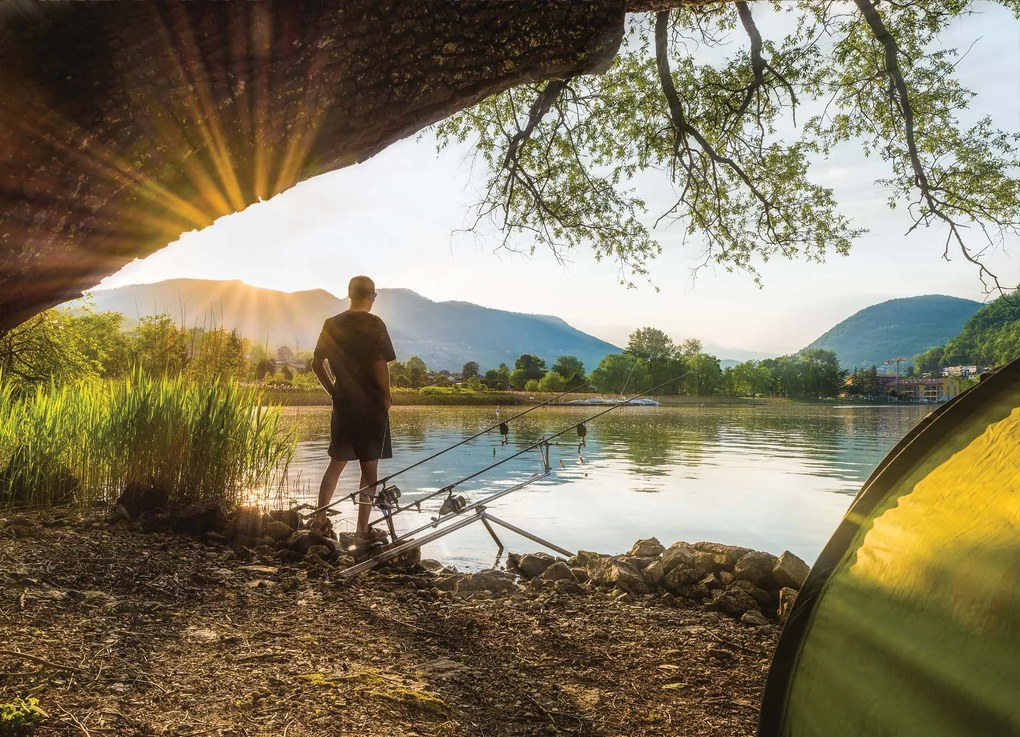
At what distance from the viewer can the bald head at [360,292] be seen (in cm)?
559

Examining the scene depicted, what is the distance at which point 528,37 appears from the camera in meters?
2.71

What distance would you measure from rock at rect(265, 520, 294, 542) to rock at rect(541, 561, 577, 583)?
81.0 inches

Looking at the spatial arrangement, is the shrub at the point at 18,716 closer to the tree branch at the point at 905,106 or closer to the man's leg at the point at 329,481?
the man's leg at the point at 329,481

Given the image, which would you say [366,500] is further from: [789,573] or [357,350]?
[789,573]

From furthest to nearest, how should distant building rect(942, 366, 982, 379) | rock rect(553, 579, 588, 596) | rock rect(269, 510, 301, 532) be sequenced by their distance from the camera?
rock rect(269, 510, 301, 532), rock rect(553, 579, 588, 596), distant building rect(942, 366, 982, 379)

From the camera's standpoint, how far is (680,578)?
433 centimetres

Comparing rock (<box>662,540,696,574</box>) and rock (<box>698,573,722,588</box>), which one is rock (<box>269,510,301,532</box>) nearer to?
rock (<box>662,540,696,574</box>)

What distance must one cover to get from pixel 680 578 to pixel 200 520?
3.54 m

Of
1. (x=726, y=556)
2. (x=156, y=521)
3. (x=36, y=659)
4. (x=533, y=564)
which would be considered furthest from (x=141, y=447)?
(x=726, y=556)

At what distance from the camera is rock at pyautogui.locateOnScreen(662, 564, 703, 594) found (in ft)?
14.2

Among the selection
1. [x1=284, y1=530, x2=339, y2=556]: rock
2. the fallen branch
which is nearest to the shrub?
the fallen branch

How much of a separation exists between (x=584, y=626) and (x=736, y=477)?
1386cm

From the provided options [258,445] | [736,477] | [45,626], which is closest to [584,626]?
[45,626]

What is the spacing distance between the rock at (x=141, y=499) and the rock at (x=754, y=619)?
177 inches
